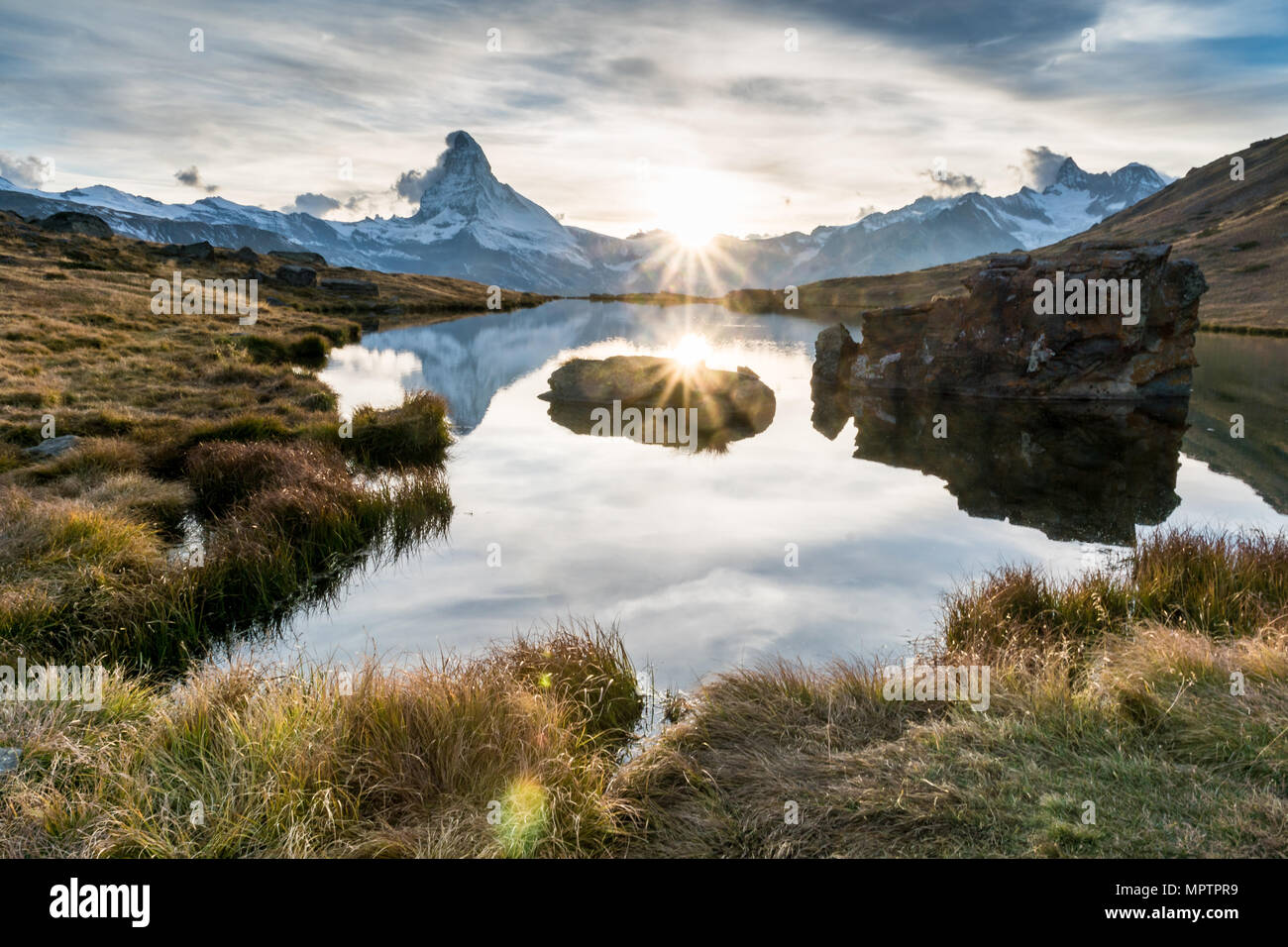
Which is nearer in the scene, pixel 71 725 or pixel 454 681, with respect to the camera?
pixel 71 725

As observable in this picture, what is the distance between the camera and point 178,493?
1352 cm

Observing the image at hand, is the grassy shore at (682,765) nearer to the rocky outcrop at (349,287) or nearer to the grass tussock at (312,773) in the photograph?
the grass tussock at (312,773)

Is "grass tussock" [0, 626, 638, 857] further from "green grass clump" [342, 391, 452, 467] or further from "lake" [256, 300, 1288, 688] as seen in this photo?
"green grass clump" [342, 391, 452, 467]

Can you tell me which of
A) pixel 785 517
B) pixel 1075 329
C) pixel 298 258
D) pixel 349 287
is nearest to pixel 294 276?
pixel 349 287

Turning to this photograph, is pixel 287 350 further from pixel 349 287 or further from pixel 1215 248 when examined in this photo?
pixel 1215 248

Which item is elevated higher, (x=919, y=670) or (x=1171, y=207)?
(x=1171, y=207)

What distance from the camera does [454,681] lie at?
6512 mm

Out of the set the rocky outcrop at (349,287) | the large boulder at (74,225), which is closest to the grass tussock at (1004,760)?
the rocky outcrop at (349,287)

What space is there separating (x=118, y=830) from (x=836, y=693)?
5861 millimetres

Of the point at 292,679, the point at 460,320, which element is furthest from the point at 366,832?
the point at 460,320

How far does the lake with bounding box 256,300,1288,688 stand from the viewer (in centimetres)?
985

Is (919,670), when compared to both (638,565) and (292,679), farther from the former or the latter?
(292,679)
